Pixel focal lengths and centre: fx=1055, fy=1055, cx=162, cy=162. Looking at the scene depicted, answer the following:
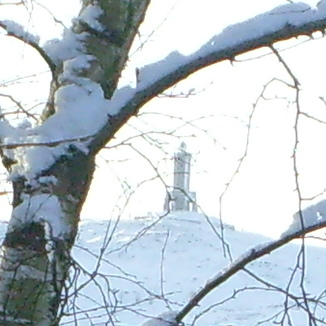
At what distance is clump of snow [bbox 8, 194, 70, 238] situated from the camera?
302 centimetres

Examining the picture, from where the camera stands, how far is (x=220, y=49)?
113 inches

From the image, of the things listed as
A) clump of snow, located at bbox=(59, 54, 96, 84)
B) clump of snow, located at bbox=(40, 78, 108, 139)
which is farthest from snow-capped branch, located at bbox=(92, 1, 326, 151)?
clump of snow, located at bbox=(59, 54, 96, 84)

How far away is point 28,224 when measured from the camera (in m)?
3.05

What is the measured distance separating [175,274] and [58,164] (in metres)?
5.31

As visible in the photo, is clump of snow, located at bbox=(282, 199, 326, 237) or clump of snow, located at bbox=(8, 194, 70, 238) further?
clump of snow, located at bbox=(8, 194, 70, 238)

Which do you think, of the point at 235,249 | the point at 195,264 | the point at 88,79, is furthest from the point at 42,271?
the point at 195,264

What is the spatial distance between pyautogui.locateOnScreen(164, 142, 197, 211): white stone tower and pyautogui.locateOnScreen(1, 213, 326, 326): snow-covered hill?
0.29ft

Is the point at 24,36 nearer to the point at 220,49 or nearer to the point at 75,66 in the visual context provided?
the point at 75,66

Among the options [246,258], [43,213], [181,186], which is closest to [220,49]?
[246,258]

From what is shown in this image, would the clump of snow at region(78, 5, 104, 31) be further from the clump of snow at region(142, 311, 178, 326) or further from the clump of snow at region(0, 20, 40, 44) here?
the clump of snow at region(142, 311, 178, 326)

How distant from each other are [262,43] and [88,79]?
23.2 inches

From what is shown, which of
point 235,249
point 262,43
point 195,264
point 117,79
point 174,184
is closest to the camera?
point 262,43

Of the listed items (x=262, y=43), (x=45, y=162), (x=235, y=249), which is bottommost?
(x=45, y=162)

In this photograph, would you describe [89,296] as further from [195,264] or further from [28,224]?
[195,264]
